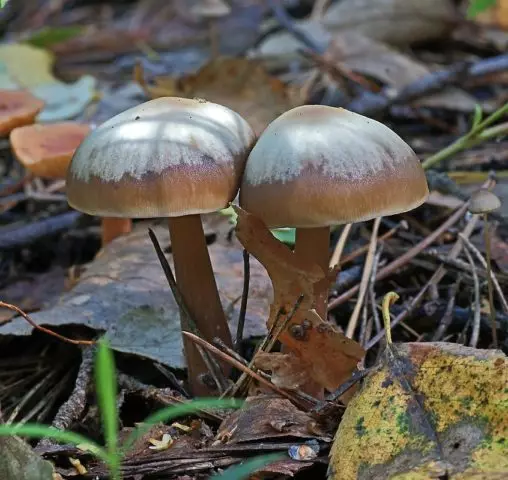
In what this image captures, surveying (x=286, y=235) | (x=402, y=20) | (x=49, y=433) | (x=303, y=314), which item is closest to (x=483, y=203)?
(x=303, y=314)

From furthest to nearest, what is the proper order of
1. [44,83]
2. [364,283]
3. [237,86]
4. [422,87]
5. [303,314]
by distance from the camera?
[44,83] < [237,86] < [422,87] < [364,283] < [303,314]

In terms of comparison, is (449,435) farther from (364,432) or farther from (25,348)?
(25,348)

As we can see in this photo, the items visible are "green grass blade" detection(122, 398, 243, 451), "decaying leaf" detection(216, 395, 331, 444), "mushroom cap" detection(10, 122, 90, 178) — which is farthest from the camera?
"mushroom cap" detection(10, 122, 90, 178)

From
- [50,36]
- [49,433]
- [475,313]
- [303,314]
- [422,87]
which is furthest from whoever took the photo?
[50,36]

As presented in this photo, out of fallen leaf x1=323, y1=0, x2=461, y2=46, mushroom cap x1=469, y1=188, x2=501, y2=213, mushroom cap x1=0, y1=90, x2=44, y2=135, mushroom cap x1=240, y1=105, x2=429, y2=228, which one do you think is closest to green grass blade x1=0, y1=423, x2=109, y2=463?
mushroom cap x1=240, y1=105, x2=429, y2=228

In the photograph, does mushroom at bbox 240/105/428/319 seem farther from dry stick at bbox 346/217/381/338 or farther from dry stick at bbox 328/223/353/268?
dry stick at bbox 328/223/353/268

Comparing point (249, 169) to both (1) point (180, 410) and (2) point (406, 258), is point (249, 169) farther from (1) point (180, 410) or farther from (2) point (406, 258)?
(2) point (406, 258)
